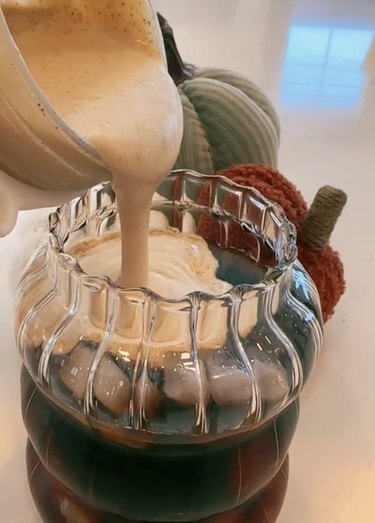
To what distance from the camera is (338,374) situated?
0.55m

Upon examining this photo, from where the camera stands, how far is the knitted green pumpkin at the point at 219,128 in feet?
2.17

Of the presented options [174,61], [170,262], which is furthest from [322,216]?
[174,61]

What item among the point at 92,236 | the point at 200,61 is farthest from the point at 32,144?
the point at 200,61

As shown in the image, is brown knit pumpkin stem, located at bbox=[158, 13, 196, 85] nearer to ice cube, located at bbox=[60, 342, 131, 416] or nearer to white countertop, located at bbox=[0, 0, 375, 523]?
white countertop, located at bbox=[0, 0, 375, 523]

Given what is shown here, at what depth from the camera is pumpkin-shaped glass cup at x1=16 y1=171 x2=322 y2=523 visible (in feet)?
1.25

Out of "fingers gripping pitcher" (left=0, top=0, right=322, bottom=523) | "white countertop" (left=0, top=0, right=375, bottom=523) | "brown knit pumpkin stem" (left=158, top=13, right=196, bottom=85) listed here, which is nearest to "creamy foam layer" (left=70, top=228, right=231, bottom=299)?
"fingers gripping pitcher" (left=0, top=0, right=322, bottom=523)

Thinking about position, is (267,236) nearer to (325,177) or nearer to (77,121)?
(77,121)

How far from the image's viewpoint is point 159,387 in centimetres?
38

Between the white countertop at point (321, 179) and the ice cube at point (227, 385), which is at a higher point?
the ice cube at point (227, 385)

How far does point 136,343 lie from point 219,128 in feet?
1.05

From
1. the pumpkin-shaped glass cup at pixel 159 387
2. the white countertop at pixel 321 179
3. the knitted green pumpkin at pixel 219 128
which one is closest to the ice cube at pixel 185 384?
the pumpkin-shaped glass cup at pixel 159 387

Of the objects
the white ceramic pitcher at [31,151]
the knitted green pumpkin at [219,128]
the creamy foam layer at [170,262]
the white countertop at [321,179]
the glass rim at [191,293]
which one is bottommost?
the white countertop at [321,179]

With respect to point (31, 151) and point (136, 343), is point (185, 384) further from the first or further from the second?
point (31, 151)

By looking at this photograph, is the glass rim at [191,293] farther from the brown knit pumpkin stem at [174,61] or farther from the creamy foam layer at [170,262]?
the brown knit pumpkin stem at [174,61]
